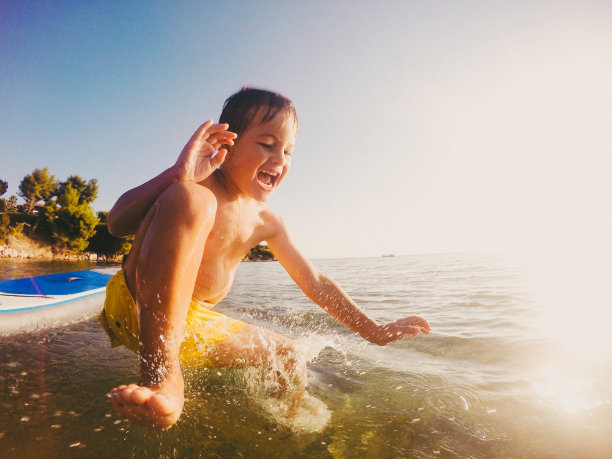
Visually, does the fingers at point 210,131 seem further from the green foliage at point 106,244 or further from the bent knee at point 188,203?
the green foliage at point 106,244

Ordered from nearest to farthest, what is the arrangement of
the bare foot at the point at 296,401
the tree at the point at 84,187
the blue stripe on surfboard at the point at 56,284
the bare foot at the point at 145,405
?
1. the bare foot at the point at 145,405
2. the bare foot at the point at 296,401
3. the blue stripe on surfboard at the point at 56,284
4. the tree at the point at 84,187

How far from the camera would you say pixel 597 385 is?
2062 mm

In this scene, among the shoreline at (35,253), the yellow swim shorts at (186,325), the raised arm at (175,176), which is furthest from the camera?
the shoreline at (35,253)

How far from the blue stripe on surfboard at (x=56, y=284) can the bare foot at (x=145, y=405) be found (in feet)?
13.3

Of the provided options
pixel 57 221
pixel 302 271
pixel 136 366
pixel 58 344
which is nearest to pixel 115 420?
pixel 136 366

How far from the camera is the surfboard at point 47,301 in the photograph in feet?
10.8

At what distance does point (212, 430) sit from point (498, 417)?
4.69 ft

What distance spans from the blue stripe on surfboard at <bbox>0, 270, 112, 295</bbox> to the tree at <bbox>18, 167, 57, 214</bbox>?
3539cm

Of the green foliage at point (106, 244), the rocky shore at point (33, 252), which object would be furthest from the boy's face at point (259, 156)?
the green foliage at point (106, 244)

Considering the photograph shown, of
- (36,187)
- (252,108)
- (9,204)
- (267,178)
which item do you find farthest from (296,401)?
(36,187)

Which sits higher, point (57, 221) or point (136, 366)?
point (57, 221)

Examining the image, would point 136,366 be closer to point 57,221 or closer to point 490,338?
point 490,338

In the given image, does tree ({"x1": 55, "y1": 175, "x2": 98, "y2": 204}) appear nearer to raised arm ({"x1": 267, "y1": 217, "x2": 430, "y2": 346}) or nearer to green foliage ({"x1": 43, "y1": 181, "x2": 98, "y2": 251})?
green foliage ({"x1": 43, "y1": 181, "x2": 98, "y2": 251})

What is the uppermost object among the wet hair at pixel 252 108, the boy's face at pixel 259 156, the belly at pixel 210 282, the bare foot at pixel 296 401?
the wet hair at pixel 252 108
